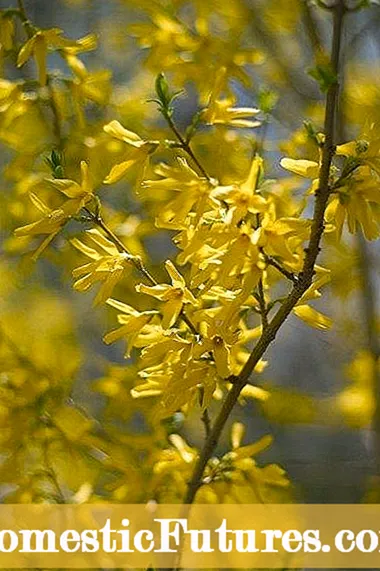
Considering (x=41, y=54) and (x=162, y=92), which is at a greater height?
(x=41, y=54)

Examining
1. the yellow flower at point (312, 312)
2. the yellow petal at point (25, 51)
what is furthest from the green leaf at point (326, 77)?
the yellow petal at point (25, 51)

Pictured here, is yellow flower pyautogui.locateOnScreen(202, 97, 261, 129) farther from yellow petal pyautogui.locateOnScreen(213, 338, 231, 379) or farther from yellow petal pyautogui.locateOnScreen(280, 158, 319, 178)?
yellow petal pyautogui.locateOnScreen(213, 338, 231, 379)

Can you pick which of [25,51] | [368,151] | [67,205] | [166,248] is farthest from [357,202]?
[166,248]

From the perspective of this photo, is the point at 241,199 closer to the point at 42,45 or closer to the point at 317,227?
the point at 317,227

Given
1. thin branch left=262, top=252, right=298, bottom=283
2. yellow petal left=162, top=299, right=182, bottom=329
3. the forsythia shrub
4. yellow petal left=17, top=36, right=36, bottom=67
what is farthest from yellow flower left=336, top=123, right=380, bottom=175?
yellow petal left=17, top=36, right=36, bottom=67

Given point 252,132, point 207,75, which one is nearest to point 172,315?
point 207,75

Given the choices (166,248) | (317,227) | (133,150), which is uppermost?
(166,248)

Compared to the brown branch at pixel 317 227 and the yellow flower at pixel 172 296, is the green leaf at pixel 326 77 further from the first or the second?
the yellow flower at pixel 172 296

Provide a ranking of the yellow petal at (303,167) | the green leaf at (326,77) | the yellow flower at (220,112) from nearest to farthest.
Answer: the green leaf at (326,77), the yellow petal at (303,167), the yellow flower at (220,112)
